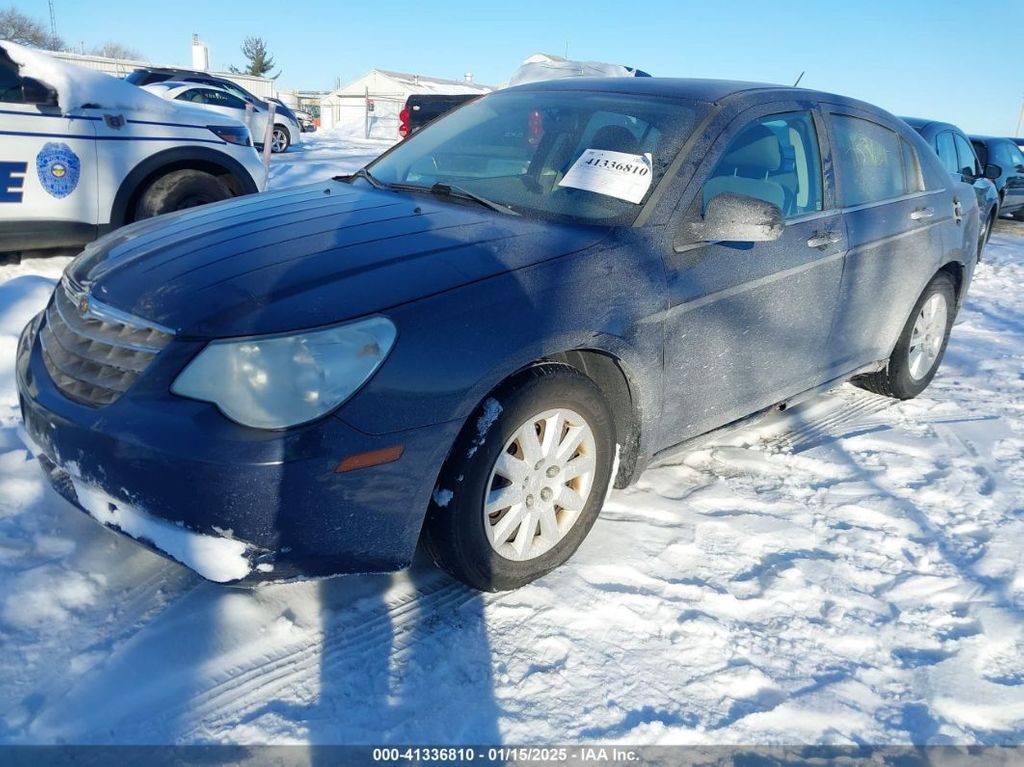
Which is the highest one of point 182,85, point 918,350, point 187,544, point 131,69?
point 131,69

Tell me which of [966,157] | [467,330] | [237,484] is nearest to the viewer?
[237,484]

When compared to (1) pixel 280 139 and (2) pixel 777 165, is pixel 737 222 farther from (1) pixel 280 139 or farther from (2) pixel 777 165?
(1) pixel 280 139

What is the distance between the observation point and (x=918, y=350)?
15.0 ft

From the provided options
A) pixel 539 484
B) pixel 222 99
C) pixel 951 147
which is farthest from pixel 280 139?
pixel 539 484

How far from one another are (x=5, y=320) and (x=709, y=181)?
148 inches

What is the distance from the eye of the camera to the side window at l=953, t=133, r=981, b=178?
9.62 metres

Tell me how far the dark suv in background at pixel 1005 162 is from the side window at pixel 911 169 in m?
9.61

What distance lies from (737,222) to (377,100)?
3520cm

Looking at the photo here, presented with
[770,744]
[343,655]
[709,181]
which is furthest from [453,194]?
[770,744]

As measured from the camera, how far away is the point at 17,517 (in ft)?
9.11

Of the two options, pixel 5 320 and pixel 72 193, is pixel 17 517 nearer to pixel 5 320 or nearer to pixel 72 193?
pixel 5 320

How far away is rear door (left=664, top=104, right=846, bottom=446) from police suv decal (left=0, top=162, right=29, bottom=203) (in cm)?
453

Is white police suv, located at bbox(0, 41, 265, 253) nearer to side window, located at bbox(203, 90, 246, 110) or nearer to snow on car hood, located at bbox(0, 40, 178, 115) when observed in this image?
snow on car hood, located at bbox(0, 40, 178, 115)

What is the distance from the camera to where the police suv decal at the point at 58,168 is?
5.32m
